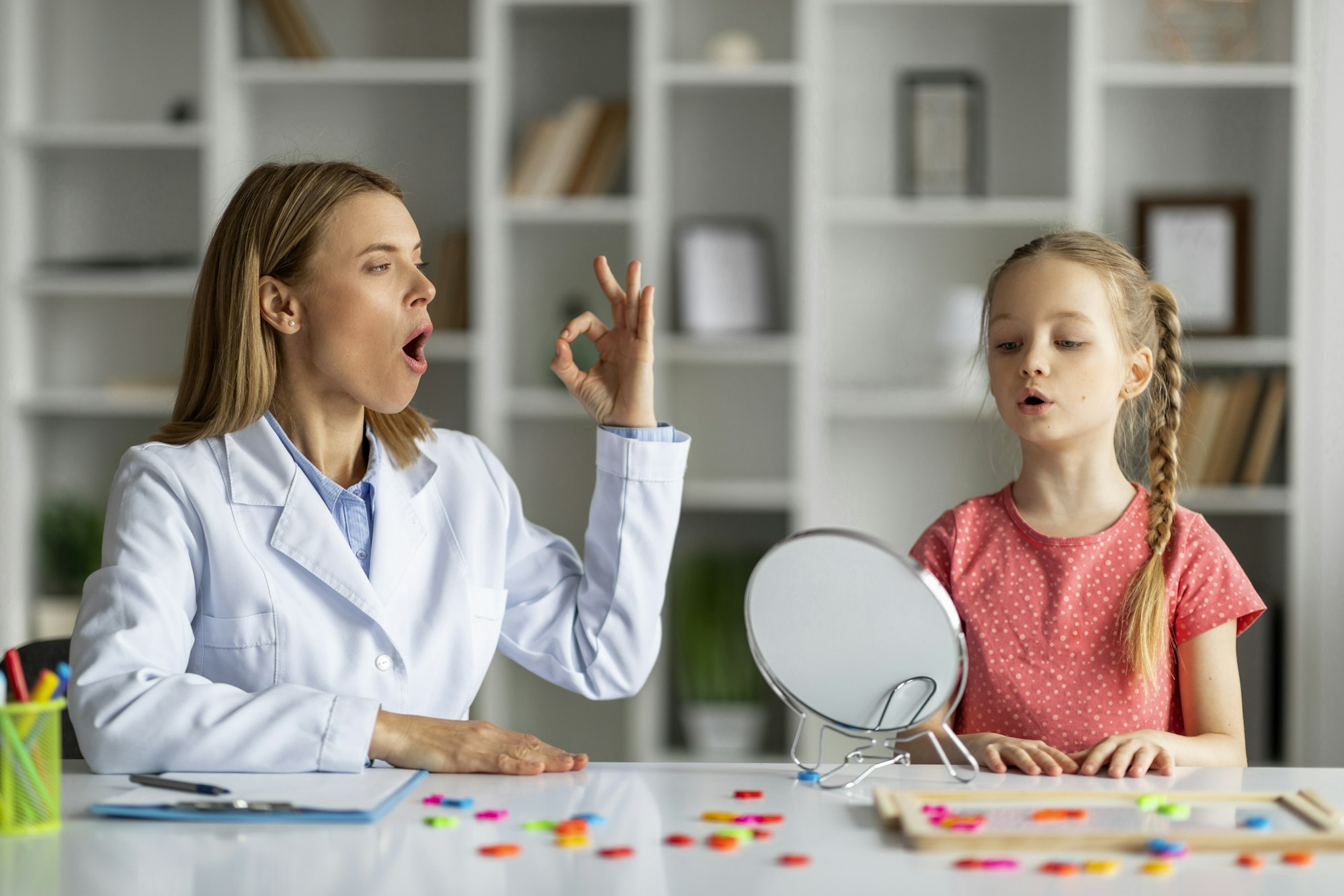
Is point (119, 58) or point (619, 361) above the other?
point (119, 58)

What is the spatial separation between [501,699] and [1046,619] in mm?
1868

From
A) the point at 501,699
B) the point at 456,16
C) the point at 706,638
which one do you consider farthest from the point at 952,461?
the point at 456,16

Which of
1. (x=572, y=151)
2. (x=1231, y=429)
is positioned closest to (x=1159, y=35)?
(x=1231, y=429)

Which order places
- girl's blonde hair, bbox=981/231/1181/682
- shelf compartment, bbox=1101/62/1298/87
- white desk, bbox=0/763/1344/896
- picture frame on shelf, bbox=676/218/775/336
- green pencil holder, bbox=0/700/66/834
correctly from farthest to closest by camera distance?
picture frame on shelf, bbox=676/218/775/336, shelf compartment, bbox=1101/62/1298/87, girl's blonde hair, bbox=981/231/1181/682, green pencil holder, bbox=0/700/66/834, white desk, bbox=0/763/1344/896

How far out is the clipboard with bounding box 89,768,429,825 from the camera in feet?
3.19

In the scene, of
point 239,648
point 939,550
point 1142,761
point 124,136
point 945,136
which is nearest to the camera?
point 1142,761

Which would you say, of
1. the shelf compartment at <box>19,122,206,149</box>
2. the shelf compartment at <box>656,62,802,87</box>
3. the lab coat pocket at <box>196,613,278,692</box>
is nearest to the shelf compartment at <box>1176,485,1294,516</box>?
the shelf compartment at <box>656,62,802,87</box>

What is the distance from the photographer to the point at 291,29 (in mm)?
2959

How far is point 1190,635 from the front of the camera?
135cm

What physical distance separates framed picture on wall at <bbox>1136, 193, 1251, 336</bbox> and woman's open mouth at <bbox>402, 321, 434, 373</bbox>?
6.75 feet

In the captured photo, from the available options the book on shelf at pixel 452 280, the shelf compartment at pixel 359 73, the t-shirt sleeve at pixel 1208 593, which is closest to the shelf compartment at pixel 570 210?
the book on shelf at pixel 452 280

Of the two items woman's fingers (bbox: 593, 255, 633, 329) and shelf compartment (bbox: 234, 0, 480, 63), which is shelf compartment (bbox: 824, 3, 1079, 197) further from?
woman's fingers (bbox: 593, 255, 633, 329)

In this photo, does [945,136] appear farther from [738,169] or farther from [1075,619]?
[1075,619]

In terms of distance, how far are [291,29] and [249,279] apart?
1804 millimetres
